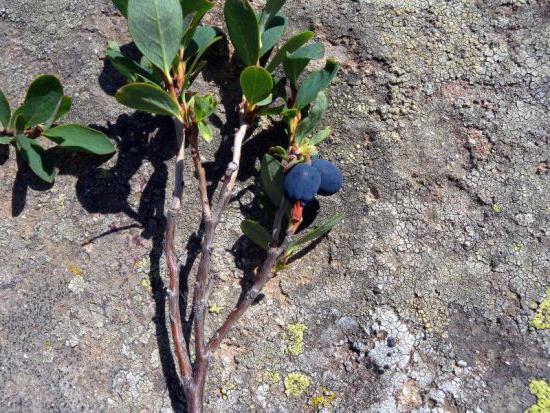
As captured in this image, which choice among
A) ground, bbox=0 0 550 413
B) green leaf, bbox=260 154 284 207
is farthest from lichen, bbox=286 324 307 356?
green leaf, bbox=260 154 284 207

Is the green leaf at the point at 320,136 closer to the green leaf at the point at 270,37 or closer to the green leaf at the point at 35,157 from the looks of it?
the green leaf at the point at 270,37

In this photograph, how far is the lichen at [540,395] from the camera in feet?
5.45

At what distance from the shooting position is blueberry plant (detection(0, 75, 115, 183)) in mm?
1792

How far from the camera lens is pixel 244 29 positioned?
5.85 ft

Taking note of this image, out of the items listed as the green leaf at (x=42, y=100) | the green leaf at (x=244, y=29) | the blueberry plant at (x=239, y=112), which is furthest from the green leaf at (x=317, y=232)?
the green leaf at (x=42, y=100)

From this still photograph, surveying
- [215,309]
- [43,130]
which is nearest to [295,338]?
[215,309]

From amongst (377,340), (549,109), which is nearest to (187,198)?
(377,340)

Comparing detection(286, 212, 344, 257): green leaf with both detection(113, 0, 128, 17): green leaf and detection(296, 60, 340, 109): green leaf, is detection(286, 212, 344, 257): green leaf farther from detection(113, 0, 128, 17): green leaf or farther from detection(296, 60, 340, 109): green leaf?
detection(113, 0, 128, 17): green leaf

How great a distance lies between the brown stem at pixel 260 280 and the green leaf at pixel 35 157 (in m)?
0.60

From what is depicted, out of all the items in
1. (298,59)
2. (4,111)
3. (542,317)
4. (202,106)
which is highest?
(298,59)

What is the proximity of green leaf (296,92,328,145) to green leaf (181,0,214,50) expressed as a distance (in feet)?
1.16

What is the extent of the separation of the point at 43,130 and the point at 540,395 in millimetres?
1409

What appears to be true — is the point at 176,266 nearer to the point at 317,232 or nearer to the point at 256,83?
the point at 317,232

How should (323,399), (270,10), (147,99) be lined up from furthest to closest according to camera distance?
(270,10), (323,399), (147,99)
